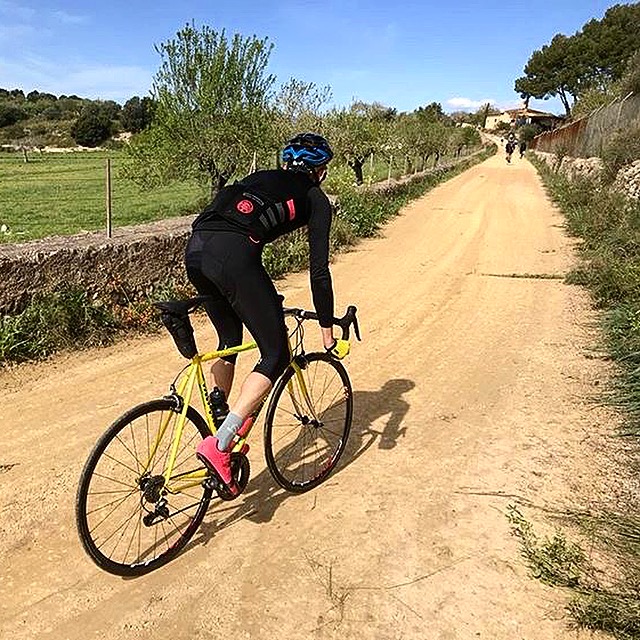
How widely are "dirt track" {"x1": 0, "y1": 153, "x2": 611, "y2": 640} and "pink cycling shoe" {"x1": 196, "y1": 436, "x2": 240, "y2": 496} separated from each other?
17.8 inches

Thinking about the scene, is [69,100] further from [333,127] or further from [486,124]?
[333,127]

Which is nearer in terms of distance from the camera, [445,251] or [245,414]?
[245,414]

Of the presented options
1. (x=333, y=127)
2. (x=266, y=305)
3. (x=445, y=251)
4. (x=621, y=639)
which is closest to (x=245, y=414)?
(x=266, y=305)

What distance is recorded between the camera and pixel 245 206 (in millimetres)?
3072

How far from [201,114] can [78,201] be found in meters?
9.81

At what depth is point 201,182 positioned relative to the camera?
619 inches

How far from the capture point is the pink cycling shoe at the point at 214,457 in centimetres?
305

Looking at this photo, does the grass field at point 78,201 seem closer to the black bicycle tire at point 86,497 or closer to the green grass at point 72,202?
the green grass at point 72,202

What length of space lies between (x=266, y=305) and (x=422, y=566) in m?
1.59

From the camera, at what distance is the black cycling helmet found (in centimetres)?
331

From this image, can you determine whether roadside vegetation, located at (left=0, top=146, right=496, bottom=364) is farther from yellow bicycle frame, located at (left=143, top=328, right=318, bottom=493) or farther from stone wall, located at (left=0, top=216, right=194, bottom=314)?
yellow bicycle frame, located at (left=143, top=328, right=318, bottom=493)

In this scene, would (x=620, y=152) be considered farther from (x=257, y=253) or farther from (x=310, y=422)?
(x=257, y=253)

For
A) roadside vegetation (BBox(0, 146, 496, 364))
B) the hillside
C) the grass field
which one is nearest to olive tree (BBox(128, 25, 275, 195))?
the grass field

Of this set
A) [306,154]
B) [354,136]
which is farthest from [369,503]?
[354,136]
